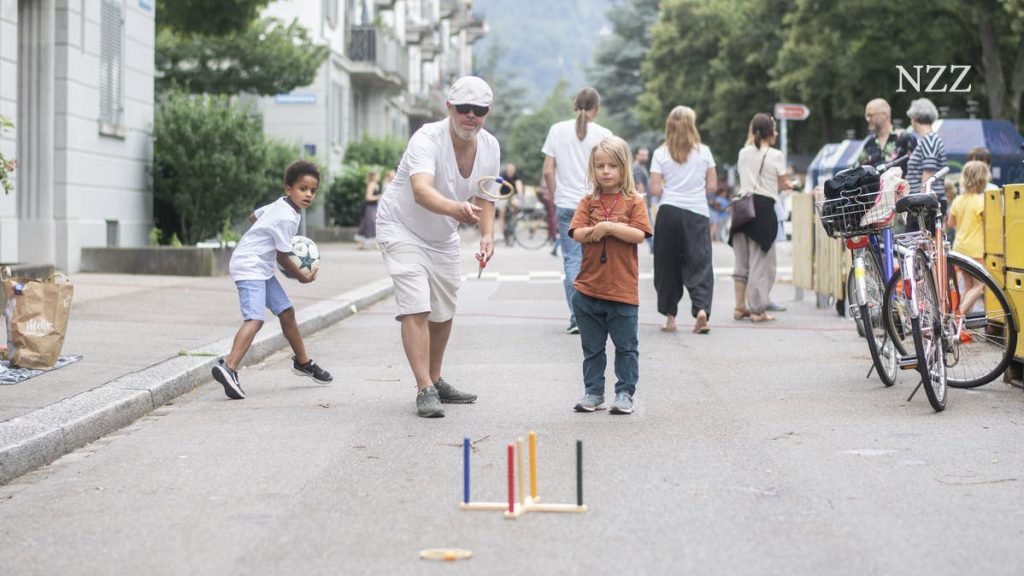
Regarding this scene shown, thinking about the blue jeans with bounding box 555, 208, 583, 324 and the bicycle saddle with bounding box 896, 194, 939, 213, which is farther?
the blue jeans with bounding box 555, 208, 583, 324

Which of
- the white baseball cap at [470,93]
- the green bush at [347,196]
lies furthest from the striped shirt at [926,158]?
the green bush at [347,196]

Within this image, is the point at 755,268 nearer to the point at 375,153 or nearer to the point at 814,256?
the point at 814,256

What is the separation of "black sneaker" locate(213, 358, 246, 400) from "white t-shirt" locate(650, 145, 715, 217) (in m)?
4.49

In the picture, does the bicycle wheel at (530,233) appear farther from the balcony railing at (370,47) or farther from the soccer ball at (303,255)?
the soccer ball at (303,255)

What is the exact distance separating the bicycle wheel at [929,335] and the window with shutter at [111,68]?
12966mm

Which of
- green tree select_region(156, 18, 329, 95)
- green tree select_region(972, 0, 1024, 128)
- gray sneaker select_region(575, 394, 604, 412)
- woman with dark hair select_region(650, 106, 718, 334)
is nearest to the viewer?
gray sneaker select_region(575, 394, 604, 412)

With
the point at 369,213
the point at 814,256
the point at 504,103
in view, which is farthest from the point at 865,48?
the point at 504,103

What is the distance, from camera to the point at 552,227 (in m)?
28.7

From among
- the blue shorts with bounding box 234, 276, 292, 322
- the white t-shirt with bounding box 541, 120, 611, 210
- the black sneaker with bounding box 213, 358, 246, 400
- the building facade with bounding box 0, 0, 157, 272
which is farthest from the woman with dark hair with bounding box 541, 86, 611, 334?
the building facade with bounding box 0, 0, 157, 272

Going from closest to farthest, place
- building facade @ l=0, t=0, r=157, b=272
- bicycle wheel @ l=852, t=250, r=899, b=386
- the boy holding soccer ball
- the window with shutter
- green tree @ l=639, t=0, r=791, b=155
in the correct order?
1. bicycle wheel @ l=852, t=250, r=899, b=386
2. the boy holding soccer ball
3. building facade @ l=0, t=0, r=157, b=272
4. the window with shutter
5. green tree @ l=639, t=0, r=791, b=155

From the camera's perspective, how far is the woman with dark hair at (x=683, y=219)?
11617 millimetres

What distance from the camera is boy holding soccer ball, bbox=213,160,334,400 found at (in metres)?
8.41

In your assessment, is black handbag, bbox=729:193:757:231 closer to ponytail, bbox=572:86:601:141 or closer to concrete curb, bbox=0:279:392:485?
ponytail, bbox=572:86:601:141

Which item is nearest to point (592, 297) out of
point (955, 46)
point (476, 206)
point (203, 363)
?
point (476, 206)
